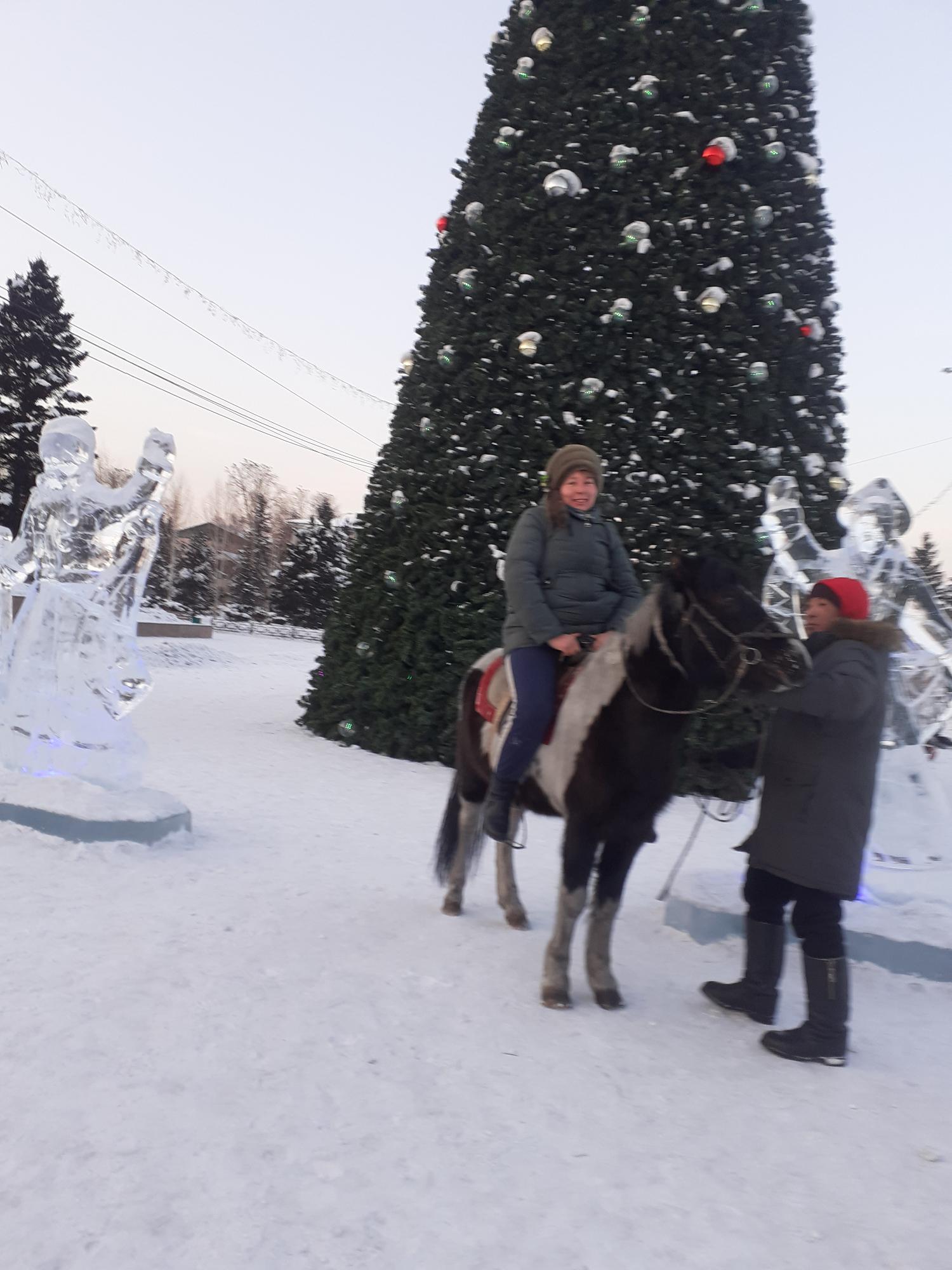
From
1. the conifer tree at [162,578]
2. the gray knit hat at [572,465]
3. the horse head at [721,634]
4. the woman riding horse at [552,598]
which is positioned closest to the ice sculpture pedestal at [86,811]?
the woman riding horse at [552,598]

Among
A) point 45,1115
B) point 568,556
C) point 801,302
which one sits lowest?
point 45,1115

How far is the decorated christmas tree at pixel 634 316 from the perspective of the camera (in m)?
8.38

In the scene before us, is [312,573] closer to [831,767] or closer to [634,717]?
[634,717]

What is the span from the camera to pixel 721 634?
10.8ft

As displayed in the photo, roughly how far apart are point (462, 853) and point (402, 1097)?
6.75ft

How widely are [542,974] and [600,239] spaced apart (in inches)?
294

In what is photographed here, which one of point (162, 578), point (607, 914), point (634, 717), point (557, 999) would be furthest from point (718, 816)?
point (162, 578)

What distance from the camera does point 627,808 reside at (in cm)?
355

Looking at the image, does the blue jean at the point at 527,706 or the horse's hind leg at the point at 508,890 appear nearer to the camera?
the blue jean at the point at 527,706

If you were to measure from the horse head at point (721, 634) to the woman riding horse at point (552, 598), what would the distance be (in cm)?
57

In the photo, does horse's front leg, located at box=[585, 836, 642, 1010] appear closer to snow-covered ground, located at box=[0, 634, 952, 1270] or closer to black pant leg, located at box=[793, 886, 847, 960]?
snow-covered ground, located at box=[0, 634, 952, 1270]

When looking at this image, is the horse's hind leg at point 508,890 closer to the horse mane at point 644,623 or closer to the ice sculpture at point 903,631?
the horse mane at point 644,623

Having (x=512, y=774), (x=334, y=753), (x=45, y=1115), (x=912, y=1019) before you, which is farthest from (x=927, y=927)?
(x=334, y=753)

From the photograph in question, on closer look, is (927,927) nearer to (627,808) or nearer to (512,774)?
(627,808)
